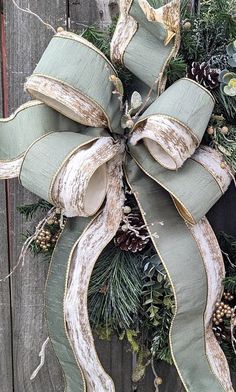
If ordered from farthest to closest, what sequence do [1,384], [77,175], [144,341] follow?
1. [1,384]
2. [144,341]
3. [77,175]

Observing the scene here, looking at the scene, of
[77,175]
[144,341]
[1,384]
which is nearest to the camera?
[77,175]

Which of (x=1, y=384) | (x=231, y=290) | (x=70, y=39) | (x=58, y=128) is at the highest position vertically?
(x=70, y=39)

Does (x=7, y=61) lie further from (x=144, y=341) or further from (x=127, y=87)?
(x=144, y=341)

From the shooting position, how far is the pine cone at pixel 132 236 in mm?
938

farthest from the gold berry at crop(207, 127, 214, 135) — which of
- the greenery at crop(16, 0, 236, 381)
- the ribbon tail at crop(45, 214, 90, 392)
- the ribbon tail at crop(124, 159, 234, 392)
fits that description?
the ribbon tail at crop(45, 214, 90, 392)

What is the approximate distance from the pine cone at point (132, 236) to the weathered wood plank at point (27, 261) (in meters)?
0.26

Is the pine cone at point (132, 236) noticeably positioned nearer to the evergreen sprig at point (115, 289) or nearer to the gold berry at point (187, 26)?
the evergreen sprig at point (115, 289)

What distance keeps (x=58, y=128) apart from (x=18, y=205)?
9.8 inches

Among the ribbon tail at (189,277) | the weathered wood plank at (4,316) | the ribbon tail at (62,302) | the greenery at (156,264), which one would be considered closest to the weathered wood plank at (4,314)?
the weathered wood plank at (4,316)

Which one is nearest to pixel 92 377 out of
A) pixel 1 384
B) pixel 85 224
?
pixel 85 224

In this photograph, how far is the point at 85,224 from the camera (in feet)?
3.07

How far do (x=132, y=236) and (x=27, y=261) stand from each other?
1.01ft

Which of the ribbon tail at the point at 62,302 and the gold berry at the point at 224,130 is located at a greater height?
the gold berry at the point at 224,130

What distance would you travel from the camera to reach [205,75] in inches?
34.9
